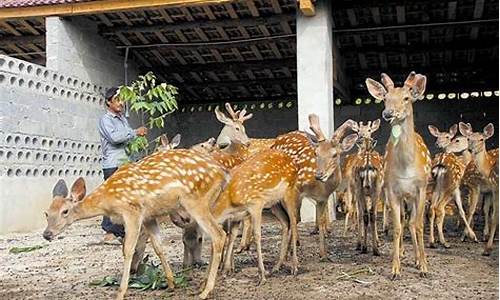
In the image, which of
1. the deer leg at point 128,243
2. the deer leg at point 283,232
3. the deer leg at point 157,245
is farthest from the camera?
the deer leg at point 283,232

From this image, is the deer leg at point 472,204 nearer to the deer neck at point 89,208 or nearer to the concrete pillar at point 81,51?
the deer neck at point 89,208

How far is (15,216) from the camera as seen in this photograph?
900 cm

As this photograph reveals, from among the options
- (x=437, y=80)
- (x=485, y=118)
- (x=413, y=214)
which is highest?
(x=437, y=80)

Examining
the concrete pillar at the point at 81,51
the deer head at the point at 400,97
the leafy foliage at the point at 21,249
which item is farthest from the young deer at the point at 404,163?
the concrete pillar at the point at 81,51

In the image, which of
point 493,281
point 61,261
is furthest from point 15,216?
point 493,281

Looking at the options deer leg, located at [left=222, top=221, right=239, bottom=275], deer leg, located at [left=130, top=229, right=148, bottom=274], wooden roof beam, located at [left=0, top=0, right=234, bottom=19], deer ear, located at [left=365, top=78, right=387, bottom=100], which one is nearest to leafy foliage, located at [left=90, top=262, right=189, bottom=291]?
deer leg, located at [left=130, top=229, right=148, bottom=274]

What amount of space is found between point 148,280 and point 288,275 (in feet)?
3.95

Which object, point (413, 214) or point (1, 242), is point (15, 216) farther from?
point (413, 214)

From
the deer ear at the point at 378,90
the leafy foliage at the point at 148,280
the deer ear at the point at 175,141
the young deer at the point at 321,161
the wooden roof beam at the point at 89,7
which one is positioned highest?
the wooden roof beam at the point at 89,7

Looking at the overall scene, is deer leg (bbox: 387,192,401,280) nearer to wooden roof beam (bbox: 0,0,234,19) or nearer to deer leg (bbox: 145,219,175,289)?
deer leg (bbox: 145,219,175,289)

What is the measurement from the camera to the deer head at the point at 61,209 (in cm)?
453

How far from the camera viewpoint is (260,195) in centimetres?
511

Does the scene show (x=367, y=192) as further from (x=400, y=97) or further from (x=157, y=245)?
(x=157, y=245)

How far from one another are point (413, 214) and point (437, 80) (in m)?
9.27
